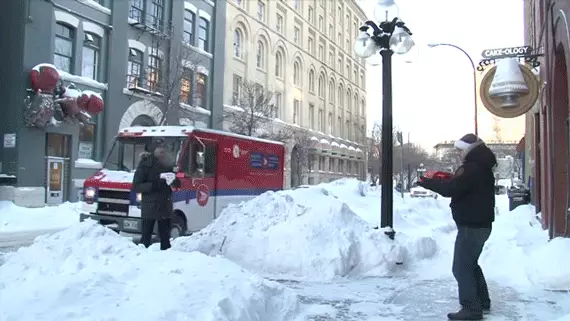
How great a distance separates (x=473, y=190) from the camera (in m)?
5.43

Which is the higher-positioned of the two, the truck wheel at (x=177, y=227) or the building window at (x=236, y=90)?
the building window at (x=236, y=90)

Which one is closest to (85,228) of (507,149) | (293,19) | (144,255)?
(144,255)

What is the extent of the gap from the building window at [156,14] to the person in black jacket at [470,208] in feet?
76.7

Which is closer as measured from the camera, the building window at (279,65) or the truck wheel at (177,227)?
the truck wheel at (177,227)

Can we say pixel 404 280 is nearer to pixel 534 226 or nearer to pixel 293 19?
pixel 534 226

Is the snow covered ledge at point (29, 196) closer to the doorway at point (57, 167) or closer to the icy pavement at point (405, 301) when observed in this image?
the doorway at point (57, 167)

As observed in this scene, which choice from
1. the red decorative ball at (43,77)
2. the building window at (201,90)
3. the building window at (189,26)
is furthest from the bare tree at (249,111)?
the red decorative ball at (43,77)

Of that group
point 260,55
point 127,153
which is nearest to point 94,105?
point 127,153

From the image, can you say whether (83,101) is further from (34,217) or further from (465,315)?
(465,315)

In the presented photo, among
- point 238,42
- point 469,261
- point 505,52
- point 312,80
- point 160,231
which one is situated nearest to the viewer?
point 469,261

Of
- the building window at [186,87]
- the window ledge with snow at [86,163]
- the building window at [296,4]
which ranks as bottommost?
the window ledge with snow at [86,163]

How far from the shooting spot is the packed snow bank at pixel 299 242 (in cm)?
793

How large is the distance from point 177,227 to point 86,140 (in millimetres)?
13901

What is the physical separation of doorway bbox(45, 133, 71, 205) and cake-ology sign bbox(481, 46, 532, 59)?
56.0ft
